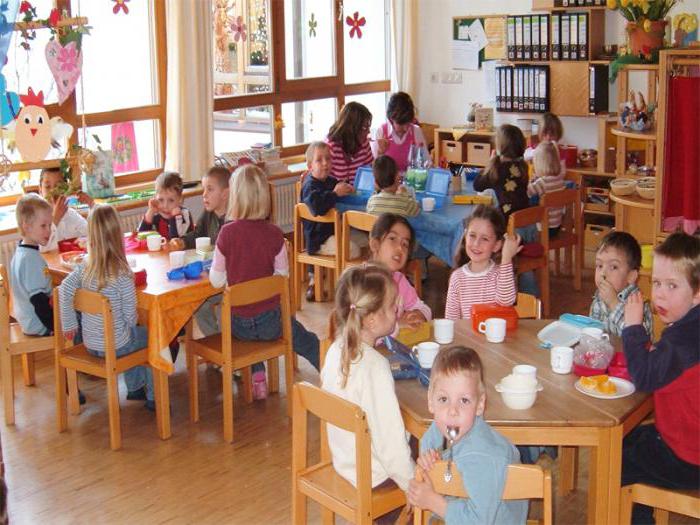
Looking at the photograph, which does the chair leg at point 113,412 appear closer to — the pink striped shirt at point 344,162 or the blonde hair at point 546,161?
the pink striped shirt at point 344,162

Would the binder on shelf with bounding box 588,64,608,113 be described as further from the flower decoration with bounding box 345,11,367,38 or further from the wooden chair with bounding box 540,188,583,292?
the flower decoration with bounding box 345,11,367,38

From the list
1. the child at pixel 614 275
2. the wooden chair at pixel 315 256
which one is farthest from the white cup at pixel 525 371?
the wooden chair at pixel 315 256

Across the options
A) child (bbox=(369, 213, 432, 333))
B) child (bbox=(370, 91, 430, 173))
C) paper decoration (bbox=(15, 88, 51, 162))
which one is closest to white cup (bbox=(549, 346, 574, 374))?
child (bbox=(369, 213, 432, 333))

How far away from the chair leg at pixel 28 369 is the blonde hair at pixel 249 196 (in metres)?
1.42

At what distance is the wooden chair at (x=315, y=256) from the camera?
6.11 m

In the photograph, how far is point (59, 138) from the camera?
20.9 ft

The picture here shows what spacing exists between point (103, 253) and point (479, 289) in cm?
168

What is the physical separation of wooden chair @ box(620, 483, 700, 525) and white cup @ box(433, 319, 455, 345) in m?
0.81

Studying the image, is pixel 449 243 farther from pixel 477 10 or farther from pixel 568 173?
pixel 477 10

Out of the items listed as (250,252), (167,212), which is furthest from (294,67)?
(250,252)

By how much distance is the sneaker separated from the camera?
4887mm

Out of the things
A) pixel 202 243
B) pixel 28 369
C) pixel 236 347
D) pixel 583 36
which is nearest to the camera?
pixel 236 347

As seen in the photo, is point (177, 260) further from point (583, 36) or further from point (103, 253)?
point (583, 36)

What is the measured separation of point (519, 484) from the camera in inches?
96.7
